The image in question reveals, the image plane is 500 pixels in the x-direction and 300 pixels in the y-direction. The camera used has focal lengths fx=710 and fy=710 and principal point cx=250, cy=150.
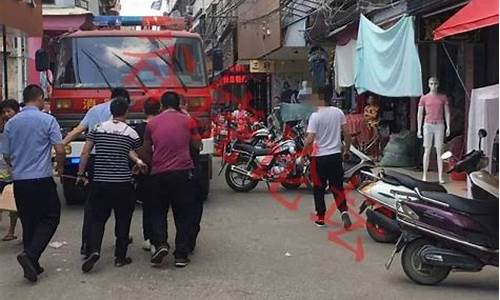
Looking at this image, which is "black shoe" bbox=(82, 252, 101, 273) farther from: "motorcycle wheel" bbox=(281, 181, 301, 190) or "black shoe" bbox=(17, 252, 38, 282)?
"motorcycle wheel" bbox=(281, 181, 301, 190)

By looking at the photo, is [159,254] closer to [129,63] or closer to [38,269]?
[38,269]

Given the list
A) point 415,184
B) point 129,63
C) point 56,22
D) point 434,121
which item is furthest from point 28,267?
point 56,22

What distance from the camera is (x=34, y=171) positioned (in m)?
6.48

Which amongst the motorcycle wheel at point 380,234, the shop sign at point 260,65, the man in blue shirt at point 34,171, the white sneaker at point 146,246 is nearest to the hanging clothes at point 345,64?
the motorcycle wheel at point 380,234

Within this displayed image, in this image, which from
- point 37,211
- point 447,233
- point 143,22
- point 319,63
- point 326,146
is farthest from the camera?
point 319,63

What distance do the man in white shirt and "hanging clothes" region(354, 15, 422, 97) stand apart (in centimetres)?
399

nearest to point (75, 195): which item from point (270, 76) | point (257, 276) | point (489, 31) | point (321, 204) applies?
point (321, 204)

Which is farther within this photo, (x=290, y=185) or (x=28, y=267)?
(x=290, y=185)

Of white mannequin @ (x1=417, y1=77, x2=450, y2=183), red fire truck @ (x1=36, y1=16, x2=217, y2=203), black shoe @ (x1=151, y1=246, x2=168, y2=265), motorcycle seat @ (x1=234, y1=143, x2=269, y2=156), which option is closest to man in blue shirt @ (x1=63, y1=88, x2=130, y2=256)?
black shoe @ (x1=151, y1=246, x2=168, y2=265)

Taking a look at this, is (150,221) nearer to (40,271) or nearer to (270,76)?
(40,271)

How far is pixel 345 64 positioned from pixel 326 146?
8.35 metres

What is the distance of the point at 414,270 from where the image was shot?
20.5 feet

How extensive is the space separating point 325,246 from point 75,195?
4.58 m

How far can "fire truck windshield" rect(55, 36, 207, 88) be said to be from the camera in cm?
1041
